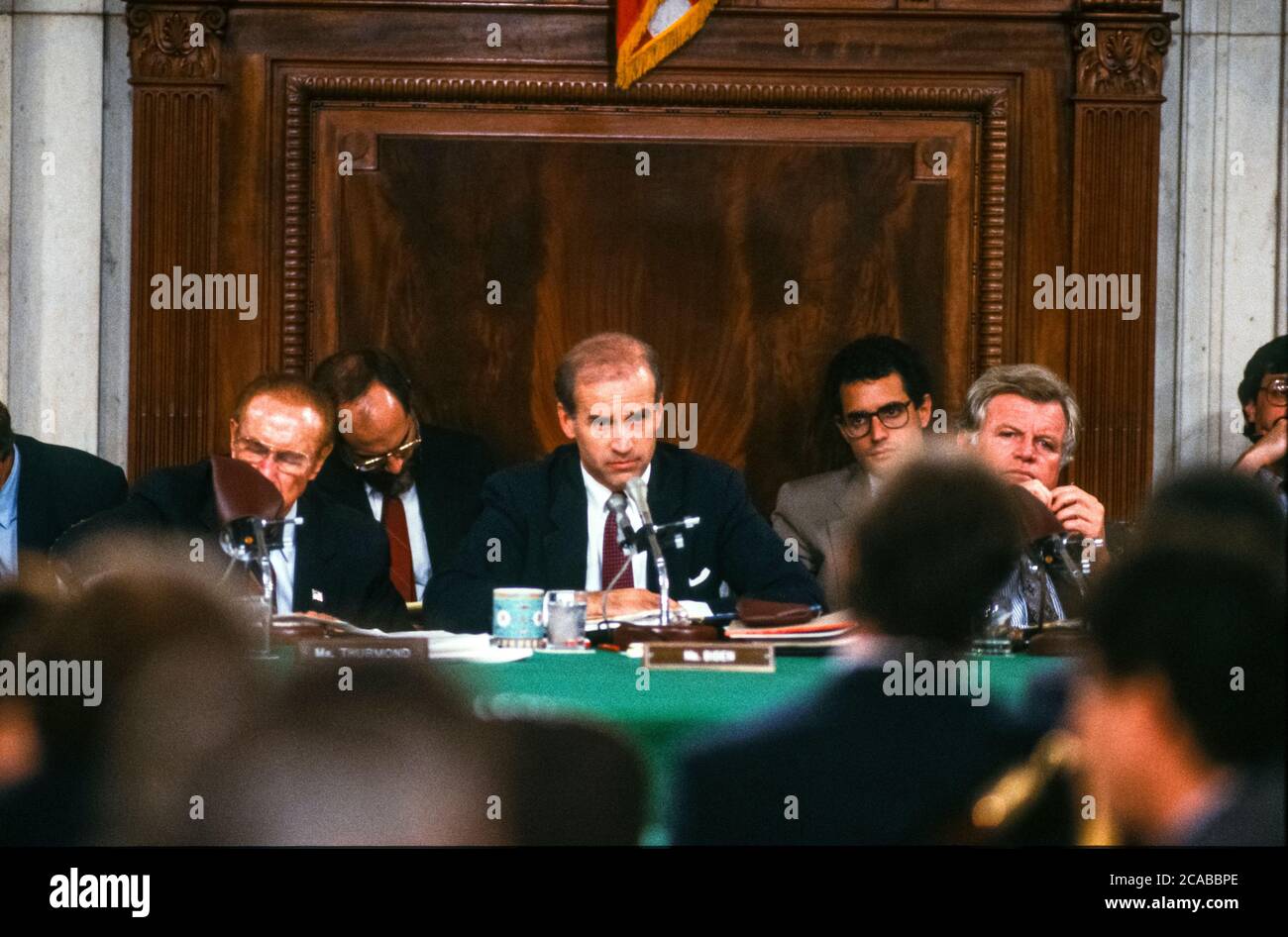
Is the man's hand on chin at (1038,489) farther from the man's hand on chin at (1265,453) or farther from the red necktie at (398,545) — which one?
the red necktie at (398,545)

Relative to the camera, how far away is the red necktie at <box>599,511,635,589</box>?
333 cm

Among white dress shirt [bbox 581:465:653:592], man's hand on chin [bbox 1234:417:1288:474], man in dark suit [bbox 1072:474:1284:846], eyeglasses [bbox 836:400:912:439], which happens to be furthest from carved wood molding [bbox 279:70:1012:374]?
man in dark suit [bbox 1072:474:1284:846]

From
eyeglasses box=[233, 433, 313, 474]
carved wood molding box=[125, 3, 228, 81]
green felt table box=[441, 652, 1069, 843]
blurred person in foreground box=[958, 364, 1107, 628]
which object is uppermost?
carved wood molding box=[125, 3, 228, 81]

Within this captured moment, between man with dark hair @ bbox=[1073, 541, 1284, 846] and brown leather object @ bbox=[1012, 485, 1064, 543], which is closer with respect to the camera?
man with dark hair @ bbox=[1073, 541, 1284, 846]

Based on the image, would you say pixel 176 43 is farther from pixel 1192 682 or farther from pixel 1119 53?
pixel 1192 682

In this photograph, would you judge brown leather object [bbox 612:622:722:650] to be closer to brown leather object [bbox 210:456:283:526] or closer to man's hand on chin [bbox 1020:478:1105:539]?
brown leather object [bbox 210:456:283:526]

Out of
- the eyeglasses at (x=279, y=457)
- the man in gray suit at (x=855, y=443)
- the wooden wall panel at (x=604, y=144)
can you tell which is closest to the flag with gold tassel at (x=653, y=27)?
the wooden wall panel at (x=604, y=144)

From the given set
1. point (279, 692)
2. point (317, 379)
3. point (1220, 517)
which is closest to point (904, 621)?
point (1220, 517)

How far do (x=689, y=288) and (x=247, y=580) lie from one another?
6.77 feet

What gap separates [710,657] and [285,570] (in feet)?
3.62

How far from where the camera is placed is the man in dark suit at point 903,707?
5.22 feet

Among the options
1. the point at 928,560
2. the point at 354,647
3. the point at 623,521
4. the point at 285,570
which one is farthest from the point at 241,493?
the point at 928,560
